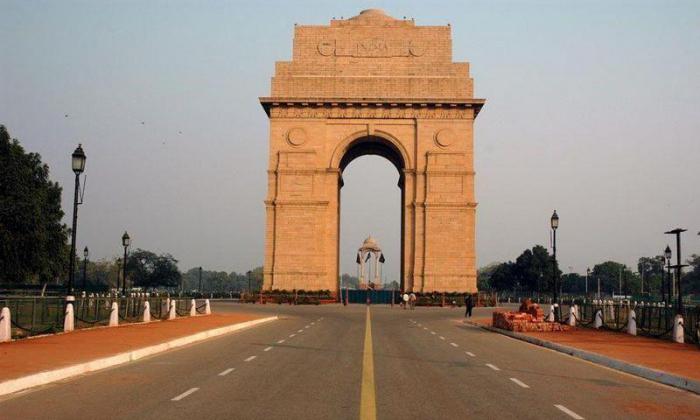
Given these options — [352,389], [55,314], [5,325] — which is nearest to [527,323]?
[55,314]

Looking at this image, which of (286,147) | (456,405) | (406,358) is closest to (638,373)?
(406,358)

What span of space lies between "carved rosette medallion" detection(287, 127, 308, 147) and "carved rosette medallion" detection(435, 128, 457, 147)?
11594 millimetres

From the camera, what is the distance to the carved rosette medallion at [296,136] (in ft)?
241

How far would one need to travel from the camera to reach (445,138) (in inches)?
2881

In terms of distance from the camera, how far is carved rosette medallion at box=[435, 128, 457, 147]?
73125 mm

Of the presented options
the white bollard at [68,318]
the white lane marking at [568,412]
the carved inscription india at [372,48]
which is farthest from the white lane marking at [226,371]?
the carved inscription india at [372,48]

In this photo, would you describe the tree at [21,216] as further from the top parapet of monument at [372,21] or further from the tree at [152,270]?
the tree at [152,270]

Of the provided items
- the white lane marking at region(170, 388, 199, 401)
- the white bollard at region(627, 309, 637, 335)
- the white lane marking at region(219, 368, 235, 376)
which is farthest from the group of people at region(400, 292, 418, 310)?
the white lane marking at region(170, 388, 199, 401)

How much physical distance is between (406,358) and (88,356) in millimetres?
7905

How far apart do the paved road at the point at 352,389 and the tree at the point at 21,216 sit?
42.0 metres

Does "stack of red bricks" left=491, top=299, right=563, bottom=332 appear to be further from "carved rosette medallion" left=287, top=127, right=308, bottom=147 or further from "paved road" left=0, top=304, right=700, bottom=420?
"carved rosette medallion" left=287, top=127, right=308, bottom=147

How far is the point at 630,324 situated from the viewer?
3375 centimetres

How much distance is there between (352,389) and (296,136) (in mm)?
59526

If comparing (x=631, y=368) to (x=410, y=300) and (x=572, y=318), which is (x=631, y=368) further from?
(x=410, y=300)
